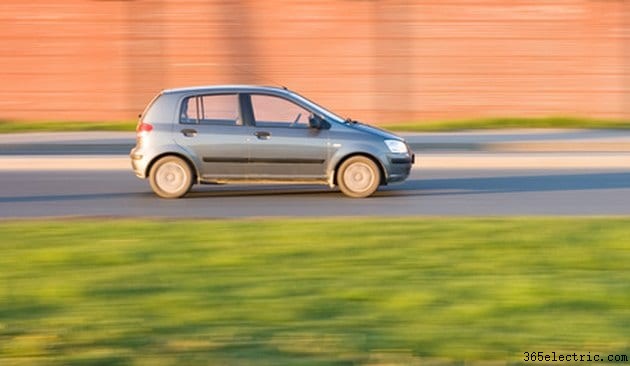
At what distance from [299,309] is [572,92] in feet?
72.5

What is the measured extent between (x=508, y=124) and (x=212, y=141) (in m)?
13.4

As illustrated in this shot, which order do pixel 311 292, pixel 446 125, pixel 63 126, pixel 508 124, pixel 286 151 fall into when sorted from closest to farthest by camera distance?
pixel 311 292, pixel 286 151, pixel 446 125, pixel 63 126, pixel 508 124

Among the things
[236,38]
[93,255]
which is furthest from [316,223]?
[236,38]

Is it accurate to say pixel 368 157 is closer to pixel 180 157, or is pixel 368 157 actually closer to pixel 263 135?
pixel 263 135

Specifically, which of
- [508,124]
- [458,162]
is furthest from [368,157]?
[508,124]

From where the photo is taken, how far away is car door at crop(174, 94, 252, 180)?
48.5 ft

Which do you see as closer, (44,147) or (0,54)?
(44,147)

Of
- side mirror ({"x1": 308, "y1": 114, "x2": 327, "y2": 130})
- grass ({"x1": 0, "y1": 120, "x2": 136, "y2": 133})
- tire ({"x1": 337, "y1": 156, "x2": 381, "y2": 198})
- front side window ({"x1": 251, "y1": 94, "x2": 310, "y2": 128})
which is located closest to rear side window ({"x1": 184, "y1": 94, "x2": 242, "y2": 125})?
front side window ({"x1": 251, "y1": 94, "x2": 310, "y2": 128})

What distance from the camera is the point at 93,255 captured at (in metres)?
9.31

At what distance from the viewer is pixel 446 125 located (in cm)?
2633

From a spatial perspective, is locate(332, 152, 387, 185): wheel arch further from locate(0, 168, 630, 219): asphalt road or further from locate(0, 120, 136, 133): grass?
locate(0, 120, 136, 133): grass

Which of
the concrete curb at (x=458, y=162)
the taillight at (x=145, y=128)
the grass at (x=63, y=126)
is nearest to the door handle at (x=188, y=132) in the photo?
the taillight at (x=145, y=128)

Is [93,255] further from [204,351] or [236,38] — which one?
[236,38]

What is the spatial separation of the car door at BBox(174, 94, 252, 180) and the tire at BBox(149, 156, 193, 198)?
0.62ft
